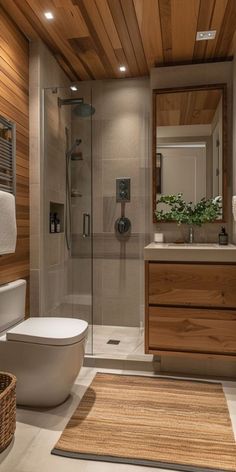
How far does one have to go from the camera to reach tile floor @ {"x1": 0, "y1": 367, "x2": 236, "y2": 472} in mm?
1563

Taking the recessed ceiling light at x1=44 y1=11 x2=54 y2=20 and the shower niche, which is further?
the shower niche

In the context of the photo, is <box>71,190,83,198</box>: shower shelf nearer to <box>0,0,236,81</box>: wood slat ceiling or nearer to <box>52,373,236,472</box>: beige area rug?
<box>0,0,236,81</box>: wood slat ceiling

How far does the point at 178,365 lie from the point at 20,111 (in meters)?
2.24

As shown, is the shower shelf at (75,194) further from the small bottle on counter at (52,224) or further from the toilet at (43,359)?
the toilet at (43,359)

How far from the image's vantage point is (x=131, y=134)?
10.9 ft

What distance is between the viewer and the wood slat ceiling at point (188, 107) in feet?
9.71

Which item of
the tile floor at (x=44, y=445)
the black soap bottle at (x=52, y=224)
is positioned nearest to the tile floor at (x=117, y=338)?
the tile floor at (x=44, y=445)

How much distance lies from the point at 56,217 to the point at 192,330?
1.50 meters

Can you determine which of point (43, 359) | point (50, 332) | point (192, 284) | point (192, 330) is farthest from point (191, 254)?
point (43, 359)

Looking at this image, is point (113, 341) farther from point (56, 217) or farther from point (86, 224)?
point (56, 217)

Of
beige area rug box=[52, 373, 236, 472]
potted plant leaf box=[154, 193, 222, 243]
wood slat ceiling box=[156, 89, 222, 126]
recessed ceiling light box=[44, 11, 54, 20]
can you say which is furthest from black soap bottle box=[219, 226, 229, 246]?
recessed ceiling light box=[44, 11, 54, 20]

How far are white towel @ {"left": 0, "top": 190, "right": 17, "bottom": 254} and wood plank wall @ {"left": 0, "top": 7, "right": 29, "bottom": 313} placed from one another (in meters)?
0.16

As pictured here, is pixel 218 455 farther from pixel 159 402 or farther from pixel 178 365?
pixel 178 365

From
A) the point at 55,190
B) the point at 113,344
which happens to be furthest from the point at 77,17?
the point at 113,344
